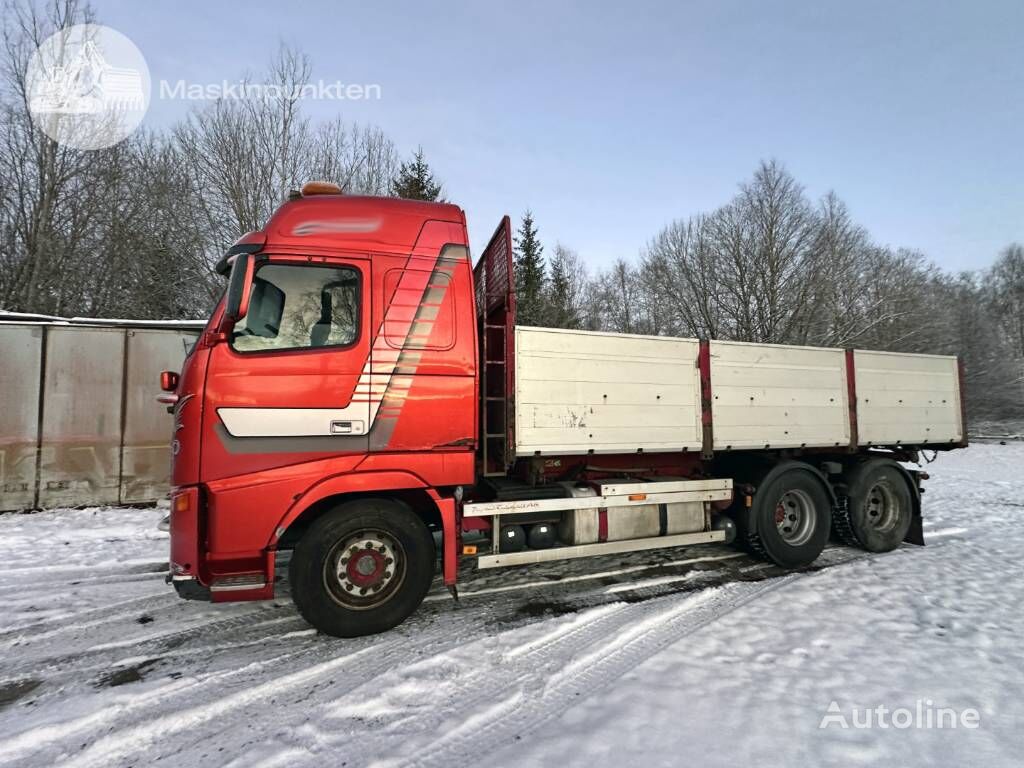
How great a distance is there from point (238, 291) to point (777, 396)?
208 inches

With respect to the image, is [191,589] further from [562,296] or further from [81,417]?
[562,296]

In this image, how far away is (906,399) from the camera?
634 centimetres

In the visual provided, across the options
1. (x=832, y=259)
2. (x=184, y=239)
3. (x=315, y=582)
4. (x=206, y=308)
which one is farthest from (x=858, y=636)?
(x=832, y=259)

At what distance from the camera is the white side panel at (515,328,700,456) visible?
4496 mm

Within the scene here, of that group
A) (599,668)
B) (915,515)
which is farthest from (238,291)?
(915,515)

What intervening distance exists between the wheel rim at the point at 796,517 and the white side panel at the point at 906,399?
1061mm

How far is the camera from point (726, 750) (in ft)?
8.39

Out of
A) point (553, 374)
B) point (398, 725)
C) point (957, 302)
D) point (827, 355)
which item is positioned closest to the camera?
point (398, 725)

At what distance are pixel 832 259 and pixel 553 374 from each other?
26860mm

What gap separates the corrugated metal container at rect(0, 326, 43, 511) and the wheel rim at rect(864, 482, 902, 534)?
12.5m

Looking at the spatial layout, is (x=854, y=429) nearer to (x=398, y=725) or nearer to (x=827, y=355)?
(x=827, y=355)

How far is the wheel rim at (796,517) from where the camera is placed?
576 cm

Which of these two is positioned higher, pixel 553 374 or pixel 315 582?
pixel 553 374

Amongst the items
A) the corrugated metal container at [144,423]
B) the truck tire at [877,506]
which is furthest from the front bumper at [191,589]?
the truck tire at [877,506]
